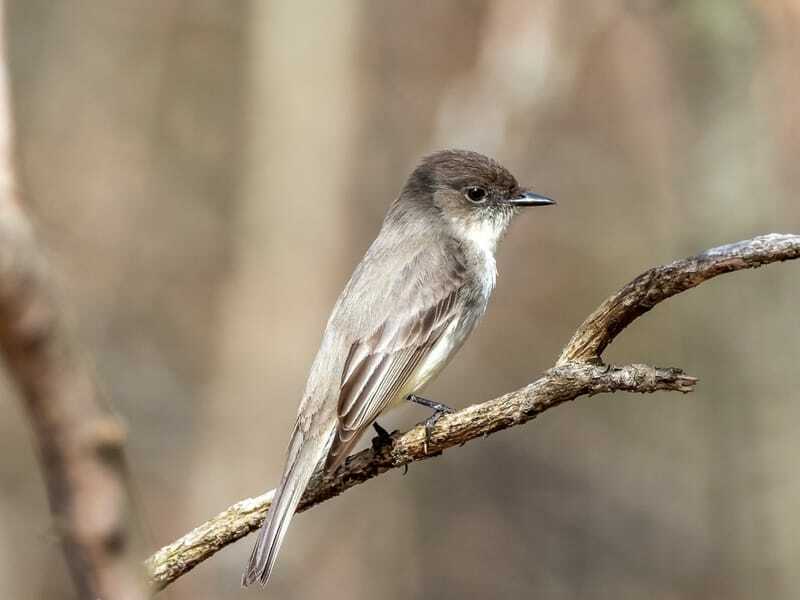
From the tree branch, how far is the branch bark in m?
1.71

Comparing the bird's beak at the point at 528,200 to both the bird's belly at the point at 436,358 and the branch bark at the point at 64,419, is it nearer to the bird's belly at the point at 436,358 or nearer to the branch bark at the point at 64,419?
the bird's belly at the point at 436,358

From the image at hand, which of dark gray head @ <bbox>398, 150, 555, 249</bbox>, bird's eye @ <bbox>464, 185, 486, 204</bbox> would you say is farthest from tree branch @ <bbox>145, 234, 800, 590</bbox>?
bird's eye @ <bbox>464, 185, 486, 204</bbox>

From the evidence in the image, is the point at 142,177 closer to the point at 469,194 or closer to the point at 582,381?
the point at 469,194

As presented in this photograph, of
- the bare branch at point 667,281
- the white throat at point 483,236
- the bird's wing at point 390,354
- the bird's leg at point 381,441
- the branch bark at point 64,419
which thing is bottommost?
the branch bark at point 64,419

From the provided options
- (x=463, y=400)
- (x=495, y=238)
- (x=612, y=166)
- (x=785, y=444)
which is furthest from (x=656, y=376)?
(x=612, y=166)

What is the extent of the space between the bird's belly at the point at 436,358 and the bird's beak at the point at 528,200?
0.96 m

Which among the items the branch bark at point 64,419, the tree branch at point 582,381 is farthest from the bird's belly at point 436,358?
the branch bark at point 64,419

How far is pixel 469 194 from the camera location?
5973 mm

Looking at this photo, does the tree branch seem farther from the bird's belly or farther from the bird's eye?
the bird's eye

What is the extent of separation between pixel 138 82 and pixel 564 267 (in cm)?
492

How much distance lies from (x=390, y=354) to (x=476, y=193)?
138cm

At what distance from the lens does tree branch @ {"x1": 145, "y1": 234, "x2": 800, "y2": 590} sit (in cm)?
323

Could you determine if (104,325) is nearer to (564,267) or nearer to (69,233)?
(69,233)

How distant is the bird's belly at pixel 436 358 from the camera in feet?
16.6
